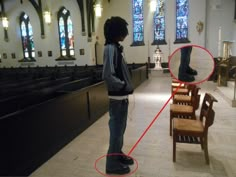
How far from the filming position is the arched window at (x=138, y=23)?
10773mm

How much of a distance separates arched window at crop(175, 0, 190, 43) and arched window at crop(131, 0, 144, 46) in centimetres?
187

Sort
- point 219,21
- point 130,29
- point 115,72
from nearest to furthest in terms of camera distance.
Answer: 1. point 115,72
2. point 219,21
3. point 130,29

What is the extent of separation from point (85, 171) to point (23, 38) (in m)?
11.7

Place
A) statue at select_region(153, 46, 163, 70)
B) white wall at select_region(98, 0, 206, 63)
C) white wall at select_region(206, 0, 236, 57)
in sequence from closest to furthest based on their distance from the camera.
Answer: white wall at select_region(206, 0, 236, 57) < white wall at select_region(98, 0, 206, 63) < statue at select_region(153, 46, 163, 70)

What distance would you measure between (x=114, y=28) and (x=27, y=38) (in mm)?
11568

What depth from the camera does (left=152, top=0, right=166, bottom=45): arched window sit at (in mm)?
10484

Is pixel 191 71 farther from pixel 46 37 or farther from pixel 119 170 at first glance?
pixel 46 37

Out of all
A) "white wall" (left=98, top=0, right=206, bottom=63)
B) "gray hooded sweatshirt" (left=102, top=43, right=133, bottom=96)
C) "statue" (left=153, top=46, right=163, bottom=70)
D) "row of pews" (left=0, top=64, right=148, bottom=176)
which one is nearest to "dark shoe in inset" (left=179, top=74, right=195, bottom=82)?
"gray hooded sweatshirt" (left=102, top=43, right=133, bottom=96)

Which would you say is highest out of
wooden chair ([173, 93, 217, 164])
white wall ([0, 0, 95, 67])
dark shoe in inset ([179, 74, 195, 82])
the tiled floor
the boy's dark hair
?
white wall ([0, 0, 95, 67])

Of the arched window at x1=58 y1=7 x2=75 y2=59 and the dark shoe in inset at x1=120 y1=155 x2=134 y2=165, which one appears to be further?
the arched window at x1=58 y1=7 x2=75 y2=59

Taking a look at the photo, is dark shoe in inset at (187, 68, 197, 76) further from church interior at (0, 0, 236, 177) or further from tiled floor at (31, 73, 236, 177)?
tiled floor at (31, 73, 236, 177)

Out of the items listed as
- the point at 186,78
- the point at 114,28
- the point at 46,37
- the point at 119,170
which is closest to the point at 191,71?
the point at 186,78

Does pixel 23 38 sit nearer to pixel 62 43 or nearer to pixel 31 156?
pixel 62 43

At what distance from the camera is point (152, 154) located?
250 centimetres
